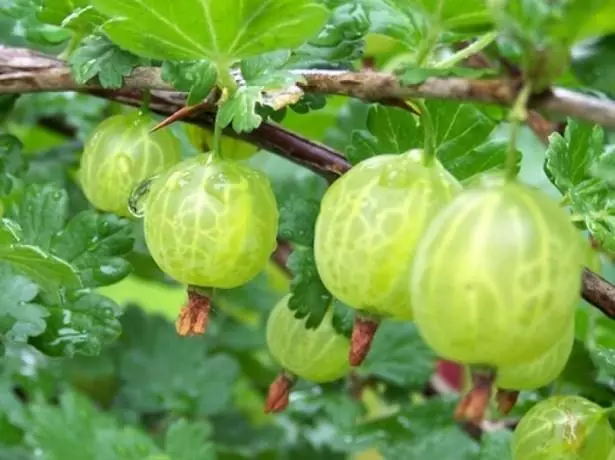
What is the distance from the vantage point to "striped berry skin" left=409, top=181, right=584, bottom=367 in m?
0.57

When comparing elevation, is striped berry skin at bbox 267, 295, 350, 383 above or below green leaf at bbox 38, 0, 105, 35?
below

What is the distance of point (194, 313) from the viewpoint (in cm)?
81

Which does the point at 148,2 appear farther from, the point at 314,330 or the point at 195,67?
the point at 314,330

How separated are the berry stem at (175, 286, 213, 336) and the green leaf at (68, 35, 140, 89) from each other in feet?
0.66

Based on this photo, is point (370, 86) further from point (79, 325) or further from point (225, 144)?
point (79, 325)

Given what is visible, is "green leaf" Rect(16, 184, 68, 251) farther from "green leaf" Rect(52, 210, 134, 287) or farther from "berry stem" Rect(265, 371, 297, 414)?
"berry stem" Rect(265, 371, 297, 414)

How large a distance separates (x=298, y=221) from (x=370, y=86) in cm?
30

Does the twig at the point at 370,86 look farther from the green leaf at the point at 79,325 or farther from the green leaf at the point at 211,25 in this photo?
the green leaf at the point at 79,325

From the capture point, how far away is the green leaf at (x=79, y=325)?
994 mm

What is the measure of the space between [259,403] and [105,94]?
1158mm

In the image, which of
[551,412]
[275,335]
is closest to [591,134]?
[551,412]

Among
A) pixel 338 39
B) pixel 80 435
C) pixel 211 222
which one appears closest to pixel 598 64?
pixel 338 39

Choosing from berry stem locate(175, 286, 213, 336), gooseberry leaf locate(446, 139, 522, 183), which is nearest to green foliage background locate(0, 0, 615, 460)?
gooseberry leaf locate(446, 139, 522, 183)

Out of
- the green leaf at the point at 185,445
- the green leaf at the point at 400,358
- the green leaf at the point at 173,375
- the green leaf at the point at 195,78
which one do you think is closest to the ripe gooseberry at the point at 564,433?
the green leaf at the point at 195,78
